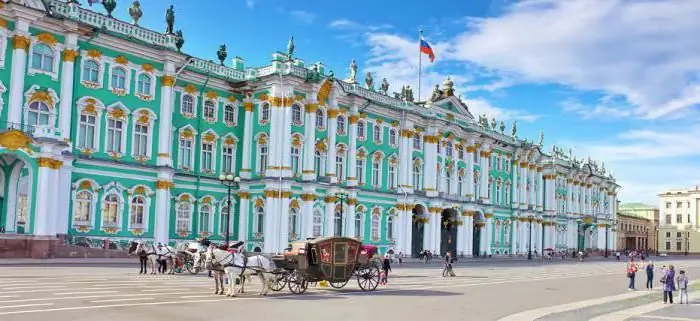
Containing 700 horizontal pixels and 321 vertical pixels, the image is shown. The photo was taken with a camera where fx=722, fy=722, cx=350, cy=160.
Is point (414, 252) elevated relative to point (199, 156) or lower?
lower

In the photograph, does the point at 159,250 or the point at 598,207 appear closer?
the point at 159,250

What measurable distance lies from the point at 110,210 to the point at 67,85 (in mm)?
8331

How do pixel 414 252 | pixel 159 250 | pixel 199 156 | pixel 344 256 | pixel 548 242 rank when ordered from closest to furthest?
pixel 344 256 → pixel 159 250 → pixel 199 156 → pixel 414 252 → pixel 548 242

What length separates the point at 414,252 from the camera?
228 feet

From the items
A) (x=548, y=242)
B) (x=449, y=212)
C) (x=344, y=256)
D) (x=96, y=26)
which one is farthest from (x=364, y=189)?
(x=548, y=242)

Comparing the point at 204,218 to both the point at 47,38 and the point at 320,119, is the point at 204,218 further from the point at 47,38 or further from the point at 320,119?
the point at 47,38

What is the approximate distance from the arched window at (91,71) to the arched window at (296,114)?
610 inches

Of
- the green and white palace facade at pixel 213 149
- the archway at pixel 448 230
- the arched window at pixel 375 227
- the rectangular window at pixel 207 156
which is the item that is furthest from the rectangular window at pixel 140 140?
the archway at pixel 448 230

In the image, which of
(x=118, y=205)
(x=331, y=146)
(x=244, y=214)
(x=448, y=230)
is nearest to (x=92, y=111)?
(x=118, y=205)

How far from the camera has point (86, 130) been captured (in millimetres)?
44125

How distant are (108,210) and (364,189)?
2385 centimetres

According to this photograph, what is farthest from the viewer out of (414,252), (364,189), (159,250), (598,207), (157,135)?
(598,207)

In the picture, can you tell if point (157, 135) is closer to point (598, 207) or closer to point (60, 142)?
point (60, 142)

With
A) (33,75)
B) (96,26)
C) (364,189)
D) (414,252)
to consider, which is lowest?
(414,252)
